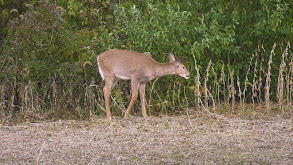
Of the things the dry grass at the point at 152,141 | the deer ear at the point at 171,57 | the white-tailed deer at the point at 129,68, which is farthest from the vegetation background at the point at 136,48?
the dry grass at the point at 152,141

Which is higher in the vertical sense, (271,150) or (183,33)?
(183,33)

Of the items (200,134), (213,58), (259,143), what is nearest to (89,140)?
(200,134)

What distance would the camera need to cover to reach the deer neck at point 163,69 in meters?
11.2

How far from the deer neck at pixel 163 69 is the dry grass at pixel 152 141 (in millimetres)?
1128

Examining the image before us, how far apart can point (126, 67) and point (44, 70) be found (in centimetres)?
187

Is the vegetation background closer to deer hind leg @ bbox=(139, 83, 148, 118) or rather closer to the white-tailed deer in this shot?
deer hind leg @ bbox=(139, 83, 148, 118)

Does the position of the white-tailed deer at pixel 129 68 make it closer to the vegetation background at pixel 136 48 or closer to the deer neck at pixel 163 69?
the deer neck at pixel 163 69

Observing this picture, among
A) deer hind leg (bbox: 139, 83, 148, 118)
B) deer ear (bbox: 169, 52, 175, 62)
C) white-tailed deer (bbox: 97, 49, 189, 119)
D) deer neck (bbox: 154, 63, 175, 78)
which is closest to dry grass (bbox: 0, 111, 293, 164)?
deer hind leg (bbox: 139, 83, 148, 118)

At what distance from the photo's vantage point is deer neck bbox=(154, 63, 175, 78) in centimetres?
1123

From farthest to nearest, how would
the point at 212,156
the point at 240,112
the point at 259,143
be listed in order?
the point at 240,112
the point at 259,143
the point at 212,156

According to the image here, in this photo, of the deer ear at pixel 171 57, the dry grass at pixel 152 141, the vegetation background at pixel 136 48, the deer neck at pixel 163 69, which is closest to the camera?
the dry grass at pixel 152 141

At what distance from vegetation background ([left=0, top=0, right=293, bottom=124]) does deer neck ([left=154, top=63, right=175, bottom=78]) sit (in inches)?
15.0

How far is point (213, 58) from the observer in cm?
1267

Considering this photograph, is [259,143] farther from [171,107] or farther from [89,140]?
[171,107]
